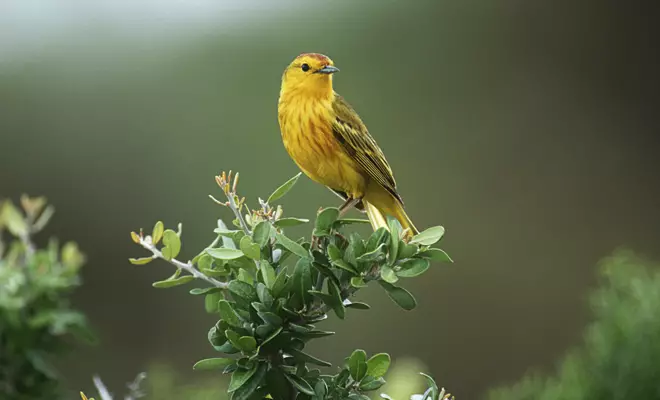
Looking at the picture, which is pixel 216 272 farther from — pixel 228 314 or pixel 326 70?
pixel 326 70

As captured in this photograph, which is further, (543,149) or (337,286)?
(543,149)

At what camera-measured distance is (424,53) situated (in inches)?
134

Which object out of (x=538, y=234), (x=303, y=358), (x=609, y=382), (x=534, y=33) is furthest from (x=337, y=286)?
(x=534, y=33)

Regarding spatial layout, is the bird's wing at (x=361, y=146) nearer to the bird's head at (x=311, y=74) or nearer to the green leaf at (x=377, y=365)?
the bird's head at (x=311, y=74)

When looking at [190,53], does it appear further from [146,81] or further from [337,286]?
[337,286]

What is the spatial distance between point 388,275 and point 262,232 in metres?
0.12

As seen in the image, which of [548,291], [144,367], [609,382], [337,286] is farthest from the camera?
[548,291]

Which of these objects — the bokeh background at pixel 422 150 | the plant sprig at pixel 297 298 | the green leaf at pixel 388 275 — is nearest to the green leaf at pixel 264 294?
the plant sprig at pixel 297 298

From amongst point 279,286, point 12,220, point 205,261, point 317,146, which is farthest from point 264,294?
point 12,220

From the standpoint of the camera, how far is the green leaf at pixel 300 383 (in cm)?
68

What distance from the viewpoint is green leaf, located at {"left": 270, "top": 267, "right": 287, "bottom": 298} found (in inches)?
27.1

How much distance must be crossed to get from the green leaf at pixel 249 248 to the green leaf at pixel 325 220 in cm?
6

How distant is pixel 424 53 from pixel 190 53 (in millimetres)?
1047

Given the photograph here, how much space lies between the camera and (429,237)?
26.9 inches
